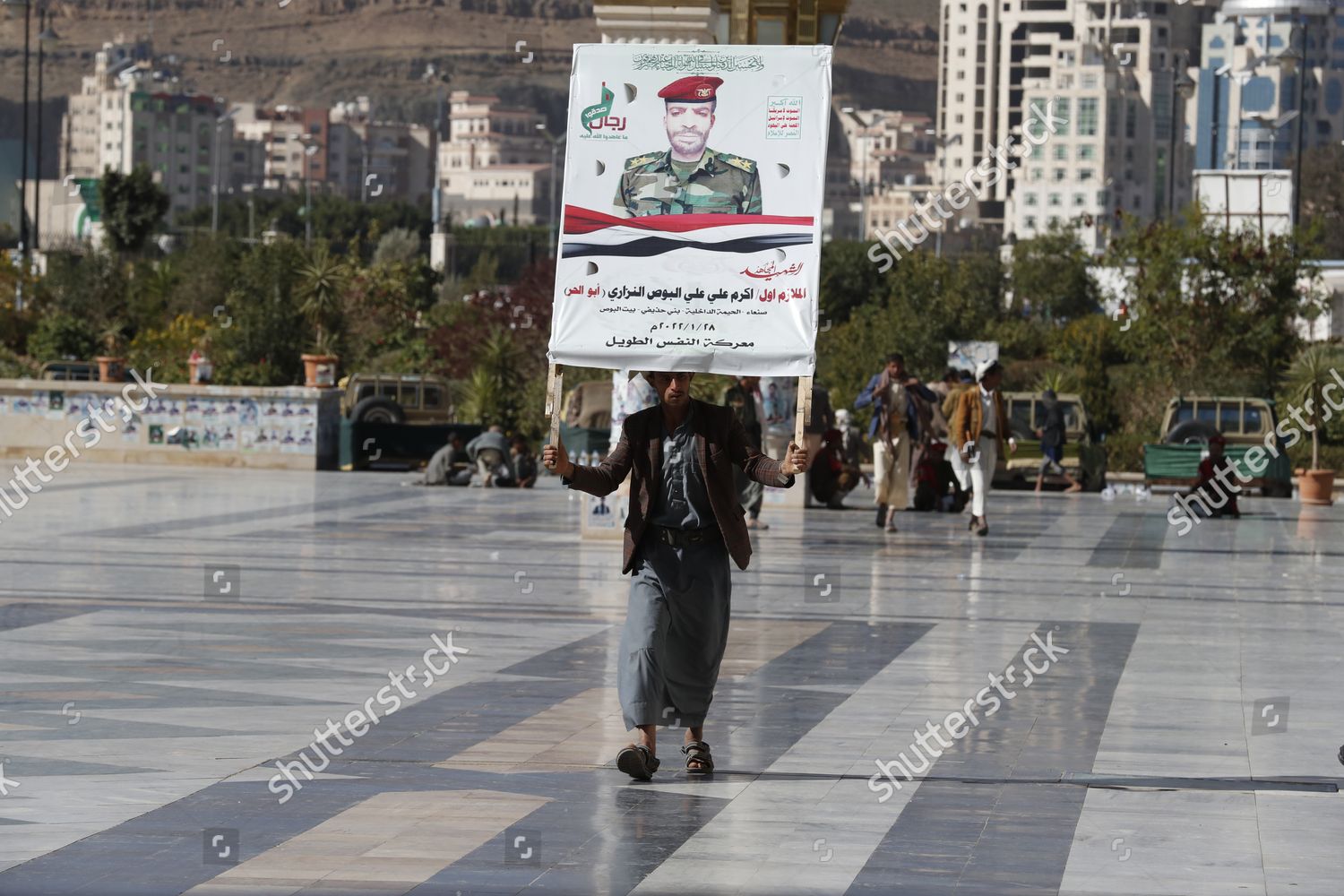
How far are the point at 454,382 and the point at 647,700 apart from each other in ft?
96.2

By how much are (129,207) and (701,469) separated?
220 ft

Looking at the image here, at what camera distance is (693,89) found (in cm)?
785

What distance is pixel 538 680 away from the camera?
9.84 metres

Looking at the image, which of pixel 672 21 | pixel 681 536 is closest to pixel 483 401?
pixel 672 21

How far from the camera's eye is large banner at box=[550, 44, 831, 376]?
25.0 feet

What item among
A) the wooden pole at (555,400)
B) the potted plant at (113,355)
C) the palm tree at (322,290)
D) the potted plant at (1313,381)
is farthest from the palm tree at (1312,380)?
the wooden pole at (555,400)

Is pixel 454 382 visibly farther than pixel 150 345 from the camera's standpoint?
→ No

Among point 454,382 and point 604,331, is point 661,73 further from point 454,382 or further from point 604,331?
point 454,382

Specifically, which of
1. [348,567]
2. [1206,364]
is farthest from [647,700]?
[1206,364]

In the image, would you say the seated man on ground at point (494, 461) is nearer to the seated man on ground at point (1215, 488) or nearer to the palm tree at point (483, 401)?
the seated man on ground at point (1215, 488)

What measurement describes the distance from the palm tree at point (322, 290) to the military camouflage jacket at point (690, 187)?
3491 cm

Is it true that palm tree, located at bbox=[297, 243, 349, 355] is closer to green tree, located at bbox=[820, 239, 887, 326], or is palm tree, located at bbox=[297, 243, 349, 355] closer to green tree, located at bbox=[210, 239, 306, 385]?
green tree, located at bbox=[210, 239, 306, 385]

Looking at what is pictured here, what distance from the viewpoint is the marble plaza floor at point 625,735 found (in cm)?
625

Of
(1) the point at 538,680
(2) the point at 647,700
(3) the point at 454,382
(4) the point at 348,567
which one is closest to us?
(2) the point at 647,700
